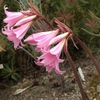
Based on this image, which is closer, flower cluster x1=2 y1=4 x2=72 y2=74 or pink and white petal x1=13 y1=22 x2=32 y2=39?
flower cluster x1=2 y1=4 x2=72 y2=74

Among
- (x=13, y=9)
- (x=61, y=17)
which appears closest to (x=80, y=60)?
(x=61, y=17)

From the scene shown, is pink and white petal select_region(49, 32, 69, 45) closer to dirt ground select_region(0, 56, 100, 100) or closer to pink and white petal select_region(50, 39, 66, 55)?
pink and white petal select_region(50, 39, 66, 55)

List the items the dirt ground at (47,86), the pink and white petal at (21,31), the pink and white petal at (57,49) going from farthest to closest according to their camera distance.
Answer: the dirt ground at (47,86) < the pink and white petal at (21,31) < the pink and white petal at (57,49)

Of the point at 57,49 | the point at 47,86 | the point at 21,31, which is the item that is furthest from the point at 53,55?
the point at 47,86

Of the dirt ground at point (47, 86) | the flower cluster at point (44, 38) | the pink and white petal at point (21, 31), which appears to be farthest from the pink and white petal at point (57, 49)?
the dirt ground at point (47, 86)

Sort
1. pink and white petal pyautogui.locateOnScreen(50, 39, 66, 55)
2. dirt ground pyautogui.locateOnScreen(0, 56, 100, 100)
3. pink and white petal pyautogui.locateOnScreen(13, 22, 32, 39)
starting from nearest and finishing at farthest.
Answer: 1. pink and white petal pyautogui.locateOnScreen(50, 39, 66, 55)
2. pink and white petal pyautogui.locateOnScreen(13, 22, 32, 39)
3. dirt ground pyautogui.locateOnScreen(0, 56, 100, 100)

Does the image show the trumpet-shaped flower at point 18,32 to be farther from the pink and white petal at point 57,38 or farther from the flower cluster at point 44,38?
the pink and white petal at point 57,38

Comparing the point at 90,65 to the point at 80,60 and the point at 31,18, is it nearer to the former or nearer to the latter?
the point at 80,60

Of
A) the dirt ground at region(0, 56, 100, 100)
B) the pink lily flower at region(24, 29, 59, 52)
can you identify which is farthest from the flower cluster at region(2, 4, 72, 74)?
the dirt ground at region(0, 56, 100, 100)
